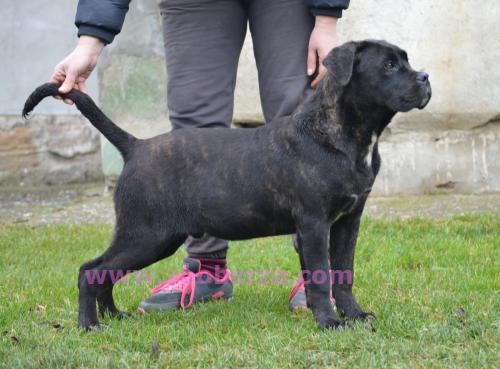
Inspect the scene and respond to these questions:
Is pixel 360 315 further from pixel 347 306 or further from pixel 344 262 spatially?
pixel 344 262

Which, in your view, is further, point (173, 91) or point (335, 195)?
point (173, 91)

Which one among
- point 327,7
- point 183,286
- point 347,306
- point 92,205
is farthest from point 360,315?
point 92,205

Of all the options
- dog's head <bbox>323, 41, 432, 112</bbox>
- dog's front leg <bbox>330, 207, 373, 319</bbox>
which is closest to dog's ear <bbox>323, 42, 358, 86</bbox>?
dog's head <bbox>323, 41, 432, 112</bbox>

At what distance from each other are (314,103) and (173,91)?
869 mm

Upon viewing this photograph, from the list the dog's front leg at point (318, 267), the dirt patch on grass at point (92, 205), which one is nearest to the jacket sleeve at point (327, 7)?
the dog's front leg at point (318, 267)

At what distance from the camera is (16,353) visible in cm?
328

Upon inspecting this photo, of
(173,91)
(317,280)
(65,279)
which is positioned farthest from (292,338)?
(65,279)

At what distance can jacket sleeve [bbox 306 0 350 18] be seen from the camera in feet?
12.5

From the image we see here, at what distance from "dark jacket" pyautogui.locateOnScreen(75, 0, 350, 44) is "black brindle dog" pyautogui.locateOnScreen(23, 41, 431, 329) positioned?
30 centimetres

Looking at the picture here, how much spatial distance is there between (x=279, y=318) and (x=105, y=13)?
1550mm

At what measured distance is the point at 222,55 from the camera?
409 cm

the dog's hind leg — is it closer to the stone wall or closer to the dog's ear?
the dog's ear

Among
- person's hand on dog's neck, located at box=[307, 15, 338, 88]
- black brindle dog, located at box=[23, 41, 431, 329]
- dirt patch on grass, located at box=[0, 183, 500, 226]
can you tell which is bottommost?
dirt patch on grass, located at box=[0, 183, 500, 226]

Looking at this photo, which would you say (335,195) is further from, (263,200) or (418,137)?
(418,137)
